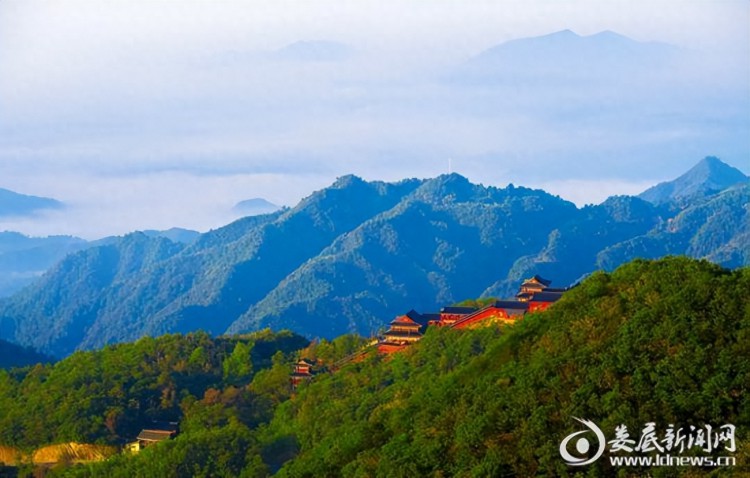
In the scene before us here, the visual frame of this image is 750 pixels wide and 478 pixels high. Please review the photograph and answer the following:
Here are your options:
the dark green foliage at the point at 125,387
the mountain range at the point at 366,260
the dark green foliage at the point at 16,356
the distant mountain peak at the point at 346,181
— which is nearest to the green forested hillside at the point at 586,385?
the dark green foliage at the point at 125,387

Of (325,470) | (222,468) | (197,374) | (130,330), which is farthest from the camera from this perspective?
(130,330)

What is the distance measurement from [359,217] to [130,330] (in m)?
40.1

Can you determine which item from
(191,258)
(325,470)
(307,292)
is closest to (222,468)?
(325,470)

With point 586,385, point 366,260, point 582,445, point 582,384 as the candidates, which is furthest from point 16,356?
point 582,445

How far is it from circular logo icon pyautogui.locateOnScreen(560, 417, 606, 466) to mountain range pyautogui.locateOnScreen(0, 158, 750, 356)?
92.5 m

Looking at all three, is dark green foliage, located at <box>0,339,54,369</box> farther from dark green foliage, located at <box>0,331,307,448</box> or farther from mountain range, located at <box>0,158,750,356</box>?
mountain range, located at <box>0,158,750,356</box>

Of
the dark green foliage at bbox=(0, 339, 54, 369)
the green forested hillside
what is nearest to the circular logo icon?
the green forested hillside

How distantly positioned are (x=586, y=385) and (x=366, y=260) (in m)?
114

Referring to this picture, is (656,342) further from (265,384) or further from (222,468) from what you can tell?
(265,384)

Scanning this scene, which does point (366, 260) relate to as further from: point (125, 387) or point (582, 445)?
point (582, 445)

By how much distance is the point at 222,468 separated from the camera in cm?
2753

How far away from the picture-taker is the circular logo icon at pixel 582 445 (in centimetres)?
1541

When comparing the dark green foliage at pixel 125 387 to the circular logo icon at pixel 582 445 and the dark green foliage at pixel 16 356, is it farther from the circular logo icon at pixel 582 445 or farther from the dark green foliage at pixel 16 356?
the dark green foliage at pixel 16 356

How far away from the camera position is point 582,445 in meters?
15.6
